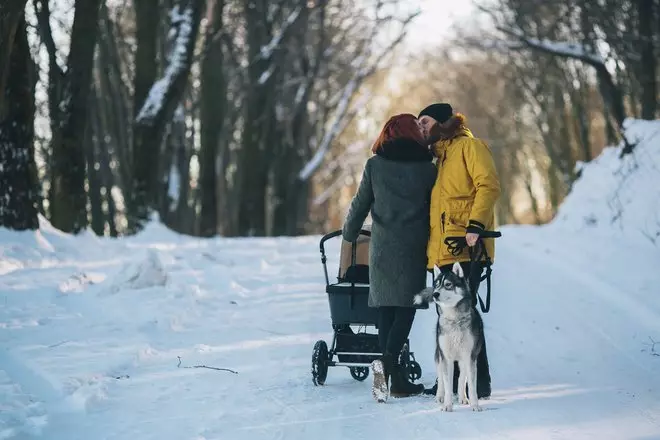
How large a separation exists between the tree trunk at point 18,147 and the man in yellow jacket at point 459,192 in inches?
263

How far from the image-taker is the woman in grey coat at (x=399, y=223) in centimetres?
659

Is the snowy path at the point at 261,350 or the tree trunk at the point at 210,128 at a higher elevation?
the tree trunk at the point at 210,128

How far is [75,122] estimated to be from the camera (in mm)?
13492

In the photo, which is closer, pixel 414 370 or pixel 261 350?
pixel 414 370

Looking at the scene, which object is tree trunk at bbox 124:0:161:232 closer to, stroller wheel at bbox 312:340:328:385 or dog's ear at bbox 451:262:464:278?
stroller wheel at bbox 312:340:328:385

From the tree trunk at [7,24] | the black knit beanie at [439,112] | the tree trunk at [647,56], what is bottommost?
the black knit beanie at [439,112]

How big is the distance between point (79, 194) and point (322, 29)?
12853mm

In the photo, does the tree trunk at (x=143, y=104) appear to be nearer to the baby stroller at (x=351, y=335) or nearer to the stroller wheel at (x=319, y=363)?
the baby stroller at (x=351, y=335)

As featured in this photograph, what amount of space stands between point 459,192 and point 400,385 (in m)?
1.49

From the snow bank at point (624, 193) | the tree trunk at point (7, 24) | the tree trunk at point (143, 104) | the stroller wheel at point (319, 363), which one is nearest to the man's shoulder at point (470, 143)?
the stroller wheel at point (319, 363)

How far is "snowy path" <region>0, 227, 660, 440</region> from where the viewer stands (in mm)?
5828

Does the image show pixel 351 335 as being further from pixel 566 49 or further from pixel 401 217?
pixel 566 49

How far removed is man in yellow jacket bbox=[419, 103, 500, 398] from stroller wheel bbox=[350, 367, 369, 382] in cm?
121

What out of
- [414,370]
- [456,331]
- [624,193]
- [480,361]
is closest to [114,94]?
[624,193]
